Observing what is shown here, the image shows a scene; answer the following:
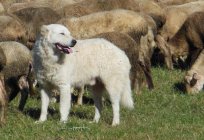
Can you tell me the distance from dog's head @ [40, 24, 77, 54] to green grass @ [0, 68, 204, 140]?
1.10 m

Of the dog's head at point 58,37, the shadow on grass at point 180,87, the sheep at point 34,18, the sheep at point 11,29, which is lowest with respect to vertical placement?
the sheep at point 34,18

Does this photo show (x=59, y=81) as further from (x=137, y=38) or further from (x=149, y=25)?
(x=149, y=25)

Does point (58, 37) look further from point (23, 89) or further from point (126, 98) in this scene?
point (23, 89)

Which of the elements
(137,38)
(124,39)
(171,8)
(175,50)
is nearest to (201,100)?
(124,39)

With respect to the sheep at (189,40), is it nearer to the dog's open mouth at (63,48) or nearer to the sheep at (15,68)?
the sheep at (15,68)

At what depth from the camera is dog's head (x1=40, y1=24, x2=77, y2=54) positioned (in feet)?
33.1

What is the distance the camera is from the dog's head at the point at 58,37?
10.1 meters

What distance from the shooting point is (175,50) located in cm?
1839

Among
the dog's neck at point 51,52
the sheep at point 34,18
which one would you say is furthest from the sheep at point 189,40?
the dog's neck at point 51,52

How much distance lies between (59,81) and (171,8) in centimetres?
1016

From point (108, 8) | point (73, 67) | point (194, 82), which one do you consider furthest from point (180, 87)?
point (73, 67)

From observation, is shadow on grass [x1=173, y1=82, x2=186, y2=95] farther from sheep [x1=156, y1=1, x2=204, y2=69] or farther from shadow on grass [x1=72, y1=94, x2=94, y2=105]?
sheep [x1=156, y1=1, x2=204, y2=69]

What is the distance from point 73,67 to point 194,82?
469 centimetres

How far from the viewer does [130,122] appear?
34.5 ft
